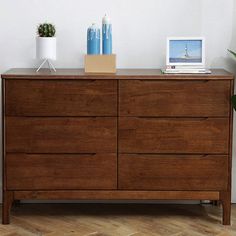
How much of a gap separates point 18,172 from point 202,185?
103 centimetres

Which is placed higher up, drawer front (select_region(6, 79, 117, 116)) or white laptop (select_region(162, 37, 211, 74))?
white laptop (select_region(162, 37, 211, 74))

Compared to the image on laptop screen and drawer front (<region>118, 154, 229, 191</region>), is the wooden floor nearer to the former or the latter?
drawer front (<region>118, 154, 229, 191</region>)

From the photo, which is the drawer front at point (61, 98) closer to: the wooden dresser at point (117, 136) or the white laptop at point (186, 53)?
the wooden dresser at point (117, 136)

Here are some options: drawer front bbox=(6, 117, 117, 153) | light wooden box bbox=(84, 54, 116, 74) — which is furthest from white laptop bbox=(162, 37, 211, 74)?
drawer front bbox=(6, 117, 117, 153)

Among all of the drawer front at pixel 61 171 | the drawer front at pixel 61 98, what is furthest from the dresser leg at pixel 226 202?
the drawer front at pixel 61 98

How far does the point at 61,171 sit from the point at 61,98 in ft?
1.34

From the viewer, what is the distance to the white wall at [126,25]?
12.1 feet

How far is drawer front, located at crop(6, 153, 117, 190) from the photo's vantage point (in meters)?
3.38

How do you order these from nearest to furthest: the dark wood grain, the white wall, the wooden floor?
the wooden floor, the dark wood grain, the white wall

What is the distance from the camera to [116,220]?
11.5ft

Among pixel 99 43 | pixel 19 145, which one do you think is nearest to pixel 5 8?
pixel 99 43

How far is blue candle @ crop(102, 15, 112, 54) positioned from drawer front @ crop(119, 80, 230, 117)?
27 centimetres

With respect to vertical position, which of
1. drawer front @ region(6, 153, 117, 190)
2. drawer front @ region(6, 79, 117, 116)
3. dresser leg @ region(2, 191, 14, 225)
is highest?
drawer front @ region(6, 79, 117, 116)

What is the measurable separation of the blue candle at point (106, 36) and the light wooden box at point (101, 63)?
0.17 ft
